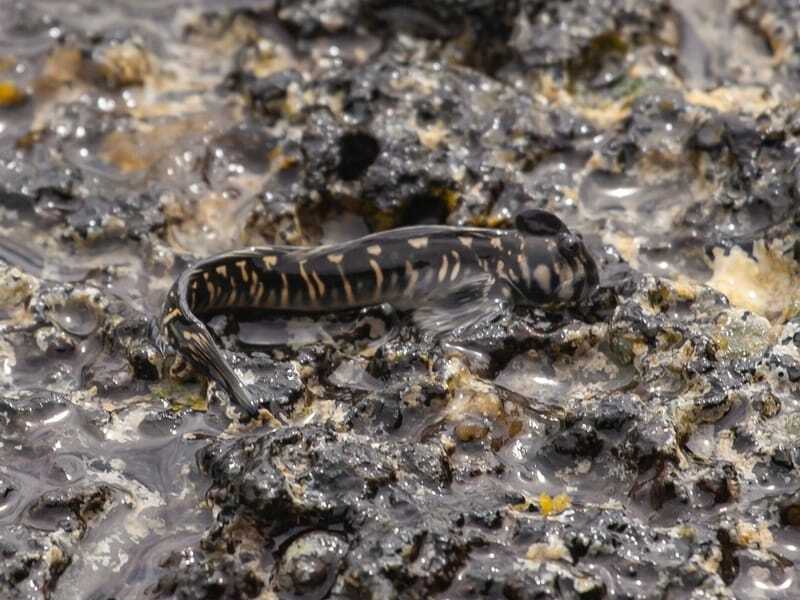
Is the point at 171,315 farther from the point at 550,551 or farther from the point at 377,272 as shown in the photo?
the point at 550,551

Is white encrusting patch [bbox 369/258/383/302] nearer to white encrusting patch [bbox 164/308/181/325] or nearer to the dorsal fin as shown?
the dorsal fin

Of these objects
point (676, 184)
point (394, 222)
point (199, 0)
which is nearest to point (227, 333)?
point (394, 222)

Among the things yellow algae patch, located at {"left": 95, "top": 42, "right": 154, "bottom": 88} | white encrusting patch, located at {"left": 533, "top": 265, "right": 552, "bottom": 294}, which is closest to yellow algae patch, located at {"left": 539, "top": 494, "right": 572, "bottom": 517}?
white encrusting patch, located at {"left": 533, "top": 265, "right": 552, "bottom": 294}

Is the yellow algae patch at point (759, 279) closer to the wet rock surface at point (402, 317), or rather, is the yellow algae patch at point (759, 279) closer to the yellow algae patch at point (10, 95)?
the wet rock surface at point (402, 317)

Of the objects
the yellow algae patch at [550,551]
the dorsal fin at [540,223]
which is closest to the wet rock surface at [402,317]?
the yellow algae patch at [550,551]

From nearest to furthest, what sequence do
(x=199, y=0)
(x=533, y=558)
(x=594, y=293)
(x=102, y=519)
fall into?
(x=533, y=558)
(x=102, y=519)
(x=594, y=293)
(x=199, y=0)

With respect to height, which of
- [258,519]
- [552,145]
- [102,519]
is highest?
[552,145]

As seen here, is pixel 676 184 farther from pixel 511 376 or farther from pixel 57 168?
pixel 57 168

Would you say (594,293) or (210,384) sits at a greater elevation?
(594,293)
